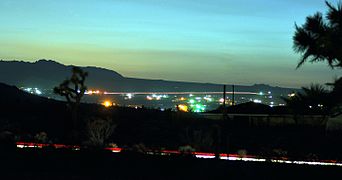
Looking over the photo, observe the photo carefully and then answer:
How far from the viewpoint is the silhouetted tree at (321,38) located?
10.3 meters

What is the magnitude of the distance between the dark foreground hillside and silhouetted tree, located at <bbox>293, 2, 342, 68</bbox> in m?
3.46

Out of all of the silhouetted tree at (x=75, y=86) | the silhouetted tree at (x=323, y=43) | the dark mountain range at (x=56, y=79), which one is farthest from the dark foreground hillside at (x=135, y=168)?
the dark mountain range at (x=56, y=79)

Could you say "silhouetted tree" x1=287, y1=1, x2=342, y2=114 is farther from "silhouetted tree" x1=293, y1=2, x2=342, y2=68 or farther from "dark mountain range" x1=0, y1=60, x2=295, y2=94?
"dark mountain range" x1=0, y1=60, x2=295, y2=94

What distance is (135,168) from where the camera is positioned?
14.1 metres

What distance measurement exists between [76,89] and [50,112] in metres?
10.3

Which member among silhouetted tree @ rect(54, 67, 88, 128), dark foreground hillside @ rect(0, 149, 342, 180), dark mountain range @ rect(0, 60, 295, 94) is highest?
dark mountain range @ rect(0, 60, 295, 94)

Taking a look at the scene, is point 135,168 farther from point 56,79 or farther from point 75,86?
point 56,79

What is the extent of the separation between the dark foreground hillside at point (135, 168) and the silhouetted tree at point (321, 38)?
346 centimetres

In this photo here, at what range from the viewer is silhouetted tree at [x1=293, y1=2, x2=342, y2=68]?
10281 mm

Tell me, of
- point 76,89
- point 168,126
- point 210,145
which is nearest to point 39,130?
point 76,89

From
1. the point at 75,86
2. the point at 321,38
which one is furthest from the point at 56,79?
the point at 321,38

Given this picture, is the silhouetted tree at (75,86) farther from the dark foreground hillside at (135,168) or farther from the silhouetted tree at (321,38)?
the silhouetted tree at (321,38)

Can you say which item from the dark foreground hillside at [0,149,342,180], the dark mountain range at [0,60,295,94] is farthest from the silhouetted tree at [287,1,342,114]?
the dark mountain range at [0,60,295,94]

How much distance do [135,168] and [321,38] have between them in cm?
582
